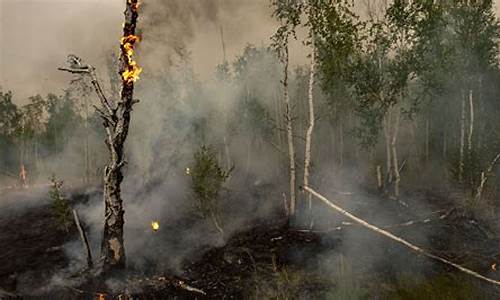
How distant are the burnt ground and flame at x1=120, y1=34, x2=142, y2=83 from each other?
5524mm

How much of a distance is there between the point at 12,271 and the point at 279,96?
4282 centimetres

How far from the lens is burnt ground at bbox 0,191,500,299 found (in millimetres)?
11352

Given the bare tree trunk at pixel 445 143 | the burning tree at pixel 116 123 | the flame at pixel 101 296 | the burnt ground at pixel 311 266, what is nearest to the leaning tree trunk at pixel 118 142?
the burning tree at pixel 116 123

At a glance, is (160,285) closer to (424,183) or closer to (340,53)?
(340,53)

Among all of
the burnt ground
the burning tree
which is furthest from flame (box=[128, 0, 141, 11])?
the burnt ground

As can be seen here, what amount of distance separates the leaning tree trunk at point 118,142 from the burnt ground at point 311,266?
1053 millimetres

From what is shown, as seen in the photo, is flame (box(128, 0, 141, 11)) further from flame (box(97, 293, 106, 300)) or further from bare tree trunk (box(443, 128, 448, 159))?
bare tree trunk (box(443, 128, 448, 159))

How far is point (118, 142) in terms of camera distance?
9.76 m

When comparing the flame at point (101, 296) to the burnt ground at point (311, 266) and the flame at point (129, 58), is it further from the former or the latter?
the flame at point (129, 58)

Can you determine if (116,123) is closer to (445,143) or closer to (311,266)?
(311,266)

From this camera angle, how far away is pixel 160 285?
38.2 ft

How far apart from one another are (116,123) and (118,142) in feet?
1.61

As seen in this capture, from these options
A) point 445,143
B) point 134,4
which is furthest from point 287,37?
point 445,143

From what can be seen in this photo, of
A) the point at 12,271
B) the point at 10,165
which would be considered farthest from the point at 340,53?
the point at 10,165
